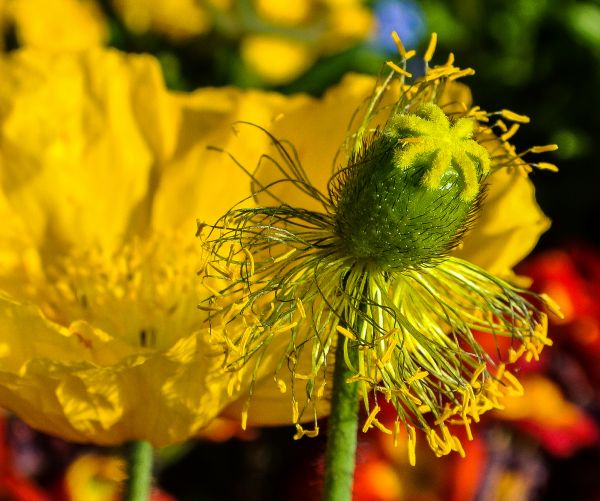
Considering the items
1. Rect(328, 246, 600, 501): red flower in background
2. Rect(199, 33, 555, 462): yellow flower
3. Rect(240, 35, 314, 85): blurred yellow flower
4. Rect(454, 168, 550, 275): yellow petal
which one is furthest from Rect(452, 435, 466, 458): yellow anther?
Rect(240, 35, 314, 85): blurred yellow flower

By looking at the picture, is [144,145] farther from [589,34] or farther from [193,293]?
[589,34]

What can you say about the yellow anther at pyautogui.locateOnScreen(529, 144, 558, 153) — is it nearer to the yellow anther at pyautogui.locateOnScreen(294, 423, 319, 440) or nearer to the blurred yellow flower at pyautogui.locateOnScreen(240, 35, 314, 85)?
the yellow anther at pyautogui.locateOnScreen(294, 423, 319, 440)

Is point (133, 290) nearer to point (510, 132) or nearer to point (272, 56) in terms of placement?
point (510, 132)

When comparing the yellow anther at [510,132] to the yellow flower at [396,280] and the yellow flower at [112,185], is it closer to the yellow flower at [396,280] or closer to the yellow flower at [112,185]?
the yellow flower at [396,280]

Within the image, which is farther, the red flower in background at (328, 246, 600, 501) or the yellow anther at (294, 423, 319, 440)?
the red flower in background at (328, 246, 600, 501)

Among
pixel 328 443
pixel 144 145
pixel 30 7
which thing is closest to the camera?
pixel 328 443

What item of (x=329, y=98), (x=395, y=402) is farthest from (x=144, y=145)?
(x=395, y=402)

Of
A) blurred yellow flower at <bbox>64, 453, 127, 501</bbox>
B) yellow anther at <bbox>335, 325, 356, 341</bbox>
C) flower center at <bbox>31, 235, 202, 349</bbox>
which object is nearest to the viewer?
yellow anther at <bbox>335, 325, 356, 341</bbox>
